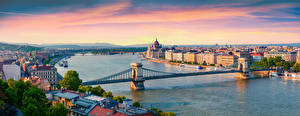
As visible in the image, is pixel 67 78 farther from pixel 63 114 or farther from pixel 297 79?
pixel 297 79

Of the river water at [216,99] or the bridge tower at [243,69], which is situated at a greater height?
the bridge tower at [243,69]

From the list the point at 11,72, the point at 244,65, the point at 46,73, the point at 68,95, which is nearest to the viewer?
the point at 68,95

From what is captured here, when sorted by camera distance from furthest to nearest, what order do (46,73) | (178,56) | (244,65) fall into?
(178,56)
(244,65)
(46,73)

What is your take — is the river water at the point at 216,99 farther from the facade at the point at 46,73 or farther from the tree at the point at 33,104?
the tree at the point at 33,104

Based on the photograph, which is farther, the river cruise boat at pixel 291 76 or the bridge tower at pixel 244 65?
the bridge tower at pixel 244 65

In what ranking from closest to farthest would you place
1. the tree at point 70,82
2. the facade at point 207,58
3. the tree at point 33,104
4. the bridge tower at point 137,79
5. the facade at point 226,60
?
the tree at point 33,104, the tree at point 70,82, the bridge tower at point 137,79, the facade at point 226,60, the facade at point 207,58

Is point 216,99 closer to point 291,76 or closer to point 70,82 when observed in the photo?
point 70,82

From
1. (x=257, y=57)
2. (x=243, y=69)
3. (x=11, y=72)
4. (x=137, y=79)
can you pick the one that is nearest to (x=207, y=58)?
(x=257, y=57)

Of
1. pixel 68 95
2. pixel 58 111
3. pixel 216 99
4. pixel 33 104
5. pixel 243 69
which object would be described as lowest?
pixel 216 99

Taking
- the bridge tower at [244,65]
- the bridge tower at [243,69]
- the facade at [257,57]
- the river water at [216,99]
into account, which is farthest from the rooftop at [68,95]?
the facade at [257,57]

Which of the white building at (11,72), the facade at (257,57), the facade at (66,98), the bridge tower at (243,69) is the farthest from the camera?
the facade at (257,57)
